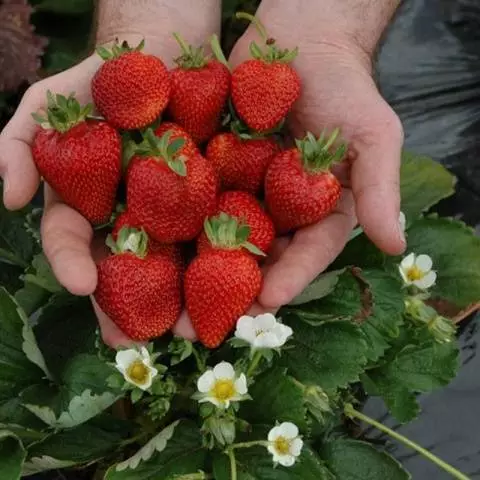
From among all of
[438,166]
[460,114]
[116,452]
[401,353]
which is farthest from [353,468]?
[460,114]

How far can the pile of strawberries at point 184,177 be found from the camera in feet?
2.76

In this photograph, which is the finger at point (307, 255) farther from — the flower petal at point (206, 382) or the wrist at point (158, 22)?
the wrist at point (158, 22)

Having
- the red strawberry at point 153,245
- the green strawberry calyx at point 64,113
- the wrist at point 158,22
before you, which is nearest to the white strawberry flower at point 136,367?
the red strawberry at point 153,245

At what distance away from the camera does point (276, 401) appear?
34.2 inches

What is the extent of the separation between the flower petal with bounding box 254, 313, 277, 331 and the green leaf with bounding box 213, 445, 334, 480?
0.44 ft

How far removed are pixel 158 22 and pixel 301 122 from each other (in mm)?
253

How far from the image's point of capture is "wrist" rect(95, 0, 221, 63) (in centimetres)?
114

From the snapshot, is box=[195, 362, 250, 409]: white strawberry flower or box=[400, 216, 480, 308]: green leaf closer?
box=[195, 362, 250, 409]: white strawberry flower

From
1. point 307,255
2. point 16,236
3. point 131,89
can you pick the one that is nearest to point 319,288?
point 307,255

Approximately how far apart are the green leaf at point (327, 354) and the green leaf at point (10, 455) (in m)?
0.25

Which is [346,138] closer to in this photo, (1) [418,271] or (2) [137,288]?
(1) [418,271]

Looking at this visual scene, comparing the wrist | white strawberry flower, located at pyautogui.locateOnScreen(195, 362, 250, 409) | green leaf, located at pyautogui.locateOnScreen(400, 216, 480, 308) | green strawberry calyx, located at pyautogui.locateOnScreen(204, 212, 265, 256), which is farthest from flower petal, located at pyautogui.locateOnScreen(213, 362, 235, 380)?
the wrist

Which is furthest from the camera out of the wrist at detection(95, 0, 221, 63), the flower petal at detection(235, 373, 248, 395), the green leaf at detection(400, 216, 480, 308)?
the wrist at detection(95, 0, 221, 63)

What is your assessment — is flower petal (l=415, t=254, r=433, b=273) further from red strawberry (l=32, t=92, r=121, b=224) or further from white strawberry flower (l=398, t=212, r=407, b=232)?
red strawberry (l=32, t=92, r=121, b=224)
